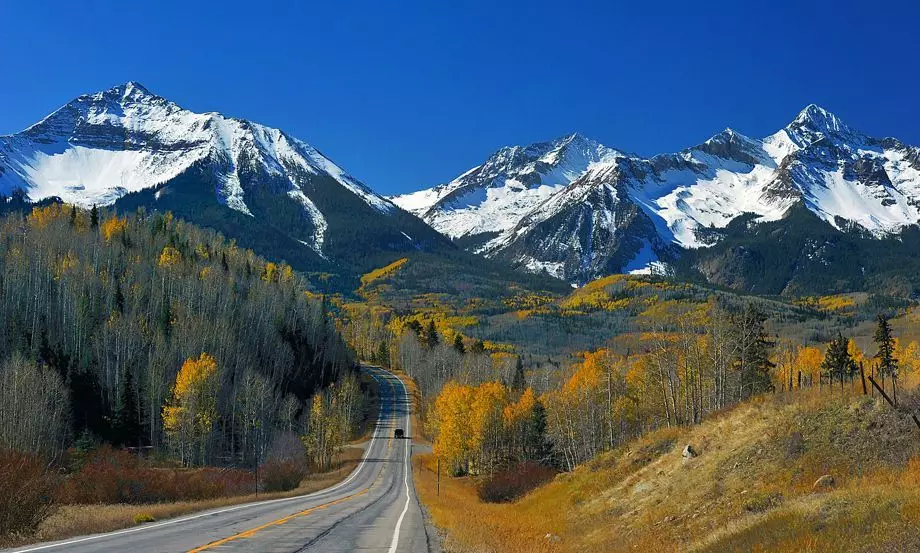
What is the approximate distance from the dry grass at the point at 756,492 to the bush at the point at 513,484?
20.7 metres

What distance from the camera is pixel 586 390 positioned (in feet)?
273

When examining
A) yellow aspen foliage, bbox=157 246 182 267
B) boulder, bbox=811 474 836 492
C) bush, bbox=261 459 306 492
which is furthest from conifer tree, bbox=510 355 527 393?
boulder, bbox=811 474 836 492

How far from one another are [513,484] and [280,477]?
70.0 ft

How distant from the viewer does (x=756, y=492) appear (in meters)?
23.0

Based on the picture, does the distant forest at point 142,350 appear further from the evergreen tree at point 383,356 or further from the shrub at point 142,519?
the evergreen tree at point 383,356

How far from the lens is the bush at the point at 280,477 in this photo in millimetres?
60216

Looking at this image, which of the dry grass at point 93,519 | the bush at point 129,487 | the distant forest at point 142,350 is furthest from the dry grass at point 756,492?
the distant forest at point 142,350

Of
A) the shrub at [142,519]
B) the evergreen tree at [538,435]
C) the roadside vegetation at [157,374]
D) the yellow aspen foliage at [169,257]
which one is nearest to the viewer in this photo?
the shrub at [142,519]

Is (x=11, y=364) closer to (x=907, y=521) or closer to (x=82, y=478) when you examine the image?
Result: (x=82, y=478)

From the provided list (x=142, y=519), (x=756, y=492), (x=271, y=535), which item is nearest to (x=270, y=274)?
(x=142, y=519)

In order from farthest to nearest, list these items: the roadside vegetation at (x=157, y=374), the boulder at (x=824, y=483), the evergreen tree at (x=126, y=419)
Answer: the evergreen tree at (x=126, y=419) < the roadside vegetation at (x=157, y=374) < the boulder at (x=824, y=483)

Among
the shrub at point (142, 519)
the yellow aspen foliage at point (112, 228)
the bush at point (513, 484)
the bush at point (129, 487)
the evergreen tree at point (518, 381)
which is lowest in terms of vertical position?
the bush at point (513, 484)

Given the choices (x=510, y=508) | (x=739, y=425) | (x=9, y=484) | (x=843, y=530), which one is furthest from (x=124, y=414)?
(x=843, y=530)

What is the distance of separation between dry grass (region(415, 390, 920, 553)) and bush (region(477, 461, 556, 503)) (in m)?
20.7
